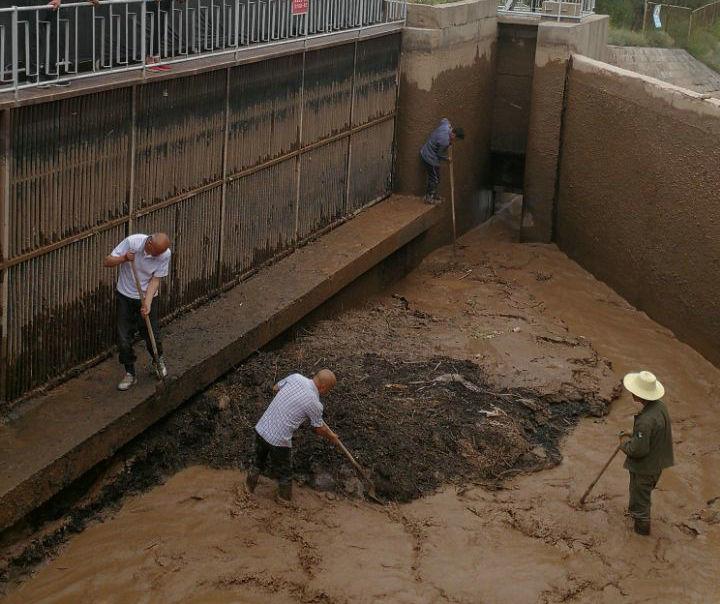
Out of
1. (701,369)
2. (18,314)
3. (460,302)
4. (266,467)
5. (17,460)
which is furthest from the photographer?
(460,302)

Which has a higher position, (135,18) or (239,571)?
(135,18)

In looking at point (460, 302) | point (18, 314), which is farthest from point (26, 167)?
point (460, 302)

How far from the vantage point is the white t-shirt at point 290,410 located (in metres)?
8.31

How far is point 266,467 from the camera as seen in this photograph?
29.5 feet

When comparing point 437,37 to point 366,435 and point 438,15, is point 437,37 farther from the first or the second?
point 366,435

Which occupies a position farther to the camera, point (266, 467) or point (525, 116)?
point (525, 116)

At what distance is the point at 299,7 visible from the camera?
39.9 ft

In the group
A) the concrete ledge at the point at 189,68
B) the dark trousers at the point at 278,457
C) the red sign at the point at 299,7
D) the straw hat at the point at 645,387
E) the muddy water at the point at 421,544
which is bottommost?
the muddy water at the point at 421,544

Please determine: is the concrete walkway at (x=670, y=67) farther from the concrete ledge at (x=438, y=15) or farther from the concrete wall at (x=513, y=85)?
the concrete ledge at (x=438, y=15)

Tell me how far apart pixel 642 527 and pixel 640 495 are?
0.28 m

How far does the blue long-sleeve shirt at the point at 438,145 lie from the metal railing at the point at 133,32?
277 cm

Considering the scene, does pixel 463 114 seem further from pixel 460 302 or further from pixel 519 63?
pixel 460 302

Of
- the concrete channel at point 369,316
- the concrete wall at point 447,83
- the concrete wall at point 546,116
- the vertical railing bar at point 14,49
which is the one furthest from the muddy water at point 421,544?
the concrete wall at point 546,116

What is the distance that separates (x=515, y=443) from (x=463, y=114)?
25.3 feet
